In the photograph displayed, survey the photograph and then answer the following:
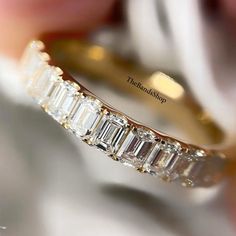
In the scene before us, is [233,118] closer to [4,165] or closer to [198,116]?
[198,116]

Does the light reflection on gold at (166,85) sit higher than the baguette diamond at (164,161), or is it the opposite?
the light reflection on gold at (166,85)

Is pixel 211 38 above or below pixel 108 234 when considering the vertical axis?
above

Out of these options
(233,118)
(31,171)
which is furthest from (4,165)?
(233,118)

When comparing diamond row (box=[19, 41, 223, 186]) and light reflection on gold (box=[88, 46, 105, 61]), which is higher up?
light reflection on gold (box=[88, 46, 105, 61])

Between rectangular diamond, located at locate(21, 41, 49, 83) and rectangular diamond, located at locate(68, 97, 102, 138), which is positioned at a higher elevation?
rectangular diamond, located at locate(21, 41, 49, 83)
